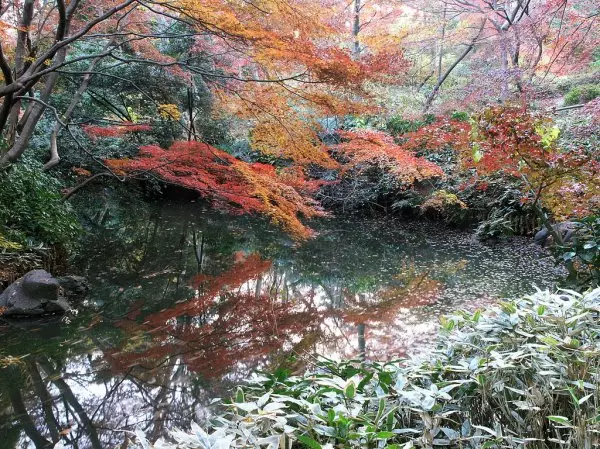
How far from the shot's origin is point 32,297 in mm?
4535

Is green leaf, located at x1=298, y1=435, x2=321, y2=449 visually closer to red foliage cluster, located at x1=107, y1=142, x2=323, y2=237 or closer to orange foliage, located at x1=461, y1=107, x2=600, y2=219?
orange foliage, located at x1=461, y1=107, x2=600, y2=219

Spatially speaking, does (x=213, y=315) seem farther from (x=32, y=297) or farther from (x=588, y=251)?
(x=588, y=251)

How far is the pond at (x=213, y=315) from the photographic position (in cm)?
306

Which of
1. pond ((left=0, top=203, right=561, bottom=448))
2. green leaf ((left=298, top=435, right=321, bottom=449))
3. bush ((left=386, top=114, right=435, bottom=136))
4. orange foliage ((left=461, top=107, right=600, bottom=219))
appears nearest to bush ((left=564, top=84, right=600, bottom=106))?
bush ((left=386, top=114, right=435, bottom=136))

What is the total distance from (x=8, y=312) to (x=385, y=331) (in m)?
4.05

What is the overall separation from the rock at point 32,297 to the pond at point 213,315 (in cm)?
22

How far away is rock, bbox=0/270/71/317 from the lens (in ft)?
14.7

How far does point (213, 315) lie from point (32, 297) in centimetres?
196

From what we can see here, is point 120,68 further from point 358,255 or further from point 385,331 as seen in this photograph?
point 385,331

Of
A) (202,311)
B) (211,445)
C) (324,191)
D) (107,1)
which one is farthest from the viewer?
(324,191)

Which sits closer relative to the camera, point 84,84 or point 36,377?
point 36,377

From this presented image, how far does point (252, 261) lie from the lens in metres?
7.35

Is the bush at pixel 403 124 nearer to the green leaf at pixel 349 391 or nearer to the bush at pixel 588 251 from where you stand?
the bush at pixel 588 251

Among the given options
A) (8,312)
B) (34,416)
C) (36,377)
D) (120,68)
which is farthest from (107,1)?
(34,416)
